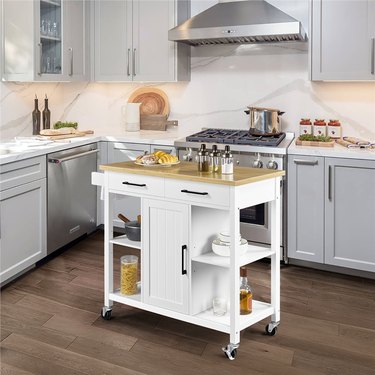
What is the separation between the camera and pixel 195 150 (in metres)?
3.93

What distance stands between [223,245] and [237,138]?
148 centimetres

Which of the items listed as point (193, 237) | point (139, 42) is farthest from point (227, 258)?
point (139, 42)

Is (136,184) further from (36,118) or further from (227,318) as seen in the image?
(36,118)

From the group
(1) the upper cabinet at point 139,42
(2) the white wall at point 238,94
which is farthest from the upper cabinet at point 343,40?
(1) the upper cabinet at point 139,42

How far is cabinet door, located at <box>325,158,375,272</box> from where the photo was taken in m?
3.41

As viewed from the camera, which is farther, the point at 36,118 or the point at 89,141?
the point at 36,118

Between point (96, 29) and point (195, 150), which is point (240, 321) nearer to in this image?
point (195, 150)

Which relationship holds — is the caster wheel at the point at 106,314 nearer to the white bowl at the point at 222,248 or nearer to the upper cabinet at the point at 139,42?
the white bowl at the point at 222,248

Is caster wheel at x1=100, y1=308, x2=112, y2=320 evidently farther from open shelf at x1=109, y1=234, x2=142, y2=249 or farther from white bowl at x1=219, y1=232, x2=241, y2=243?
white bowl at x1=219, y1=232, x2=241, y2=243

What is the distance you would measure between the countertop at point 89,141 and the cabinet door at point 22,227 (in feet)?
0.70

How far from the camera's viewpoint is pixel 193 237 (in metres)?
2.57

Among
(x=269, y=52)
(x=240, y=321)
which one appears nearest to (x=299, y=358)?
(x=240, y=321)

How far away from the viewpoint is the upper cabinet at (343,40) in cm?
353

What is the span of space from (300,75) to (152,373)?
2.72 metres
